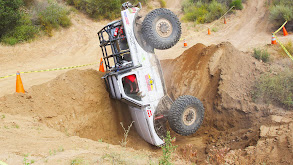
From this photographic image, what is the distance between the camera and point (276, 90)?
7.05 m

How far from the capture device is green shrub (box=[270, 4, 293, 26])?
14.6m

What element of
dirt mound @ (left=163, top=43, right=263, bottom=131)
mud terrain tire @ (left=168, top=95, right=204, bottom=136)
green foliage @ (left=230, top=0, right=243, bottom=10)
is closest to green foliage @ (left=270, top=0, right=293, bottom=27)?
green foliage @ (left=230, top=0, right=243, bottom=10)

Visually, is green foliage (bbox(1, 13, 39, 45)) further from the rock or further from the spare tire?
the rock

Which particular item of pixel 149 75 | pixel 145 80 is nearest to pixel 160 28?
pixel 149 75

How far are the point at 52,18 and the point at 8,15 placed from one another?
2.83 meters

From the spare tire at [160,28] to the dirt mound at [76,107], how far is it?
2445mm

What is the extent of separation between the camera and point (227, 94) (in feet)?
24.2

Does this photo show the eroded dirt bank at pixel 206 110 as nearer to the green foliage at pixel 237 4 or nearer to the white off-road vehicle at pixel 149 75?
the white off-road vehicle at pixel 149 75

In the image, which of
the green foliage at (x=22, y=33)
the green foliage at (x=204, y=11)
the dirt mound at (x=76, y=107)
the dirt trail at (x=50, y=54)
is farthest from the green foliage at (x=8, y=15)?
the green foliage at (x=204, y=11)

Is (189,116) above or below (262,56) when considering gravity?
below

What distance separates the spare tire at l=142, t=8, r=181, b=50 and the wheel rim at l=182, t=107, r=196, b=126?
1680mm

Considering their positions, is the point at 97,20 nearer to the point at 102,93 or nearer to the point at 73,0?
the point at 73,0

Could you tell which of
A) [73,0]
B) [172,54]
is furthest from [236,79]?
[73,0]

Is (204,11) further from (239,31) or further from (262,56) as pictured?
(262,56)
